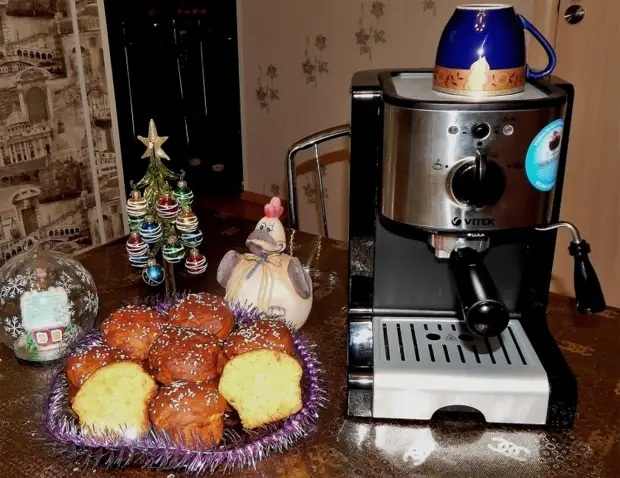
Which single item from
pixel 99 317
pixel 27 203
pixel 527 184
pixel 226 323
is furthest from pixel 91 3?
pixel 527 184

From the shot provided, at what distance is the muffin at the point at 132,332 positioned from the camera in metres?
0.76

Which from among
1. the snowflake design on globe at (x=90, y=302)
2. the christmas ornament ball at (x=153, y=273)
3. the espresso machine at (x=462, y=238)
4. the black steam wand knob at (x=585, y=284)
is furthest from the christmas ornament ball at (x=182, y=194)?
the black steam wand knob at (x=585, y=284)

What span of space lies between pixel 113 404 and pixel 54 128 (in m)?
1.80

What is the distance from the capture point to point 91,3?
2266 millimetres

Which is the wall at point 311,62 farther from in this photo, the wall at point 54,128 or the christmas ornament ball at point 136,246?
the christmas ornament ball at point 136,246

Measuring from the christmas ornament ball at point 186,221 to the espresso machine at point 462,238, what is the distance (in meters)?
0.32

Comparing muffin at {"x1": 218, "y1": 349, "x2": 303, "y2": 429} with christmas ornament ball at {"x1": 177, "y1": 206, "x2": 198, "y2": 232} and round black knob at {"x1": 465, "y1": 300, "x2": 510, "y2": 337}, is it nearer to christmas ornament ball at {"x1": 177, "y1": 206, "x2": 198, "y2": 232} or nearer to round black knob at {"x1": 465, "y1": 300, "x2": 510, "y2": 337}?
round black knob at {"x1": 465, "y1": 300, "x2": 510, "y2": 337}

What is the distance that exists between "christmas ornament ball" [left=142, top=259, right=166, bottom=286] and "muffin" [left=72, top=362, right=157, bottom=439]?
0.37 m

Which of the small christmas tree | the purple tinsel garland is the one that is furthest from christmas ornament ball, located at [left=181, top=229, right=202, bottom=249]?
the purple tinsel garland

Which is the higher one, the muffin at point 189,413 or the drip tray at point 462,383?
the muffin at point 189,413

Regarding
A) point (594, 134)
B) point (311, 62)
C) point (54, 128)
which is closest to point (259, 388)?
point (594, 134)

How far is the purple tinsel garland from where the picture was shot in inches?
25.6

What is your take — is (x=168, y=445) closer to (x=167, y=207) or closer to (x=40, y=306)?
(x=40, y=306)

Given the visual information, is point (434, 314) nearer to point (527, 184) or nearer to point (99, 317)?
point (527, 184)
